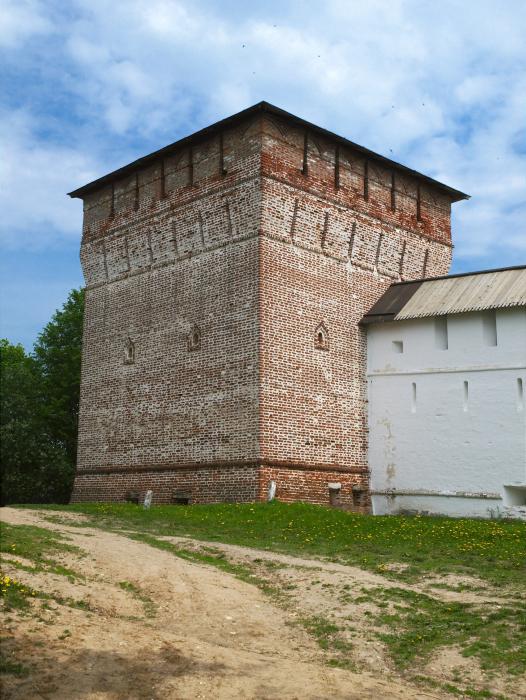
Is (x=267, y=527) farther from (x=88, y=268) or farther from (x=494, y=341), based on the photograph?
(x=88, y=268)

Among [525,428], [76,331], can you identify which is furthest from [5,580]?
[76,331]

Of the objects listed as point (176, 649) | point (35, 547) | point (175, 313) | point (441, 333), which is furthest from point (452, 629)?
point (175, 313)

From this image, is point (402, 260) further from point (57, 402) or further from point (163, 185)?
point (57, 402)

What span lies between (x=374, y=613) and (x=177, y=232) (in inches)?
614


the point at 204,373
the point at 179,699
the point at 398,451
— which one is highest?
the point at 204,373

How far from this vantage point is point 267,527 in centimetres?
1717

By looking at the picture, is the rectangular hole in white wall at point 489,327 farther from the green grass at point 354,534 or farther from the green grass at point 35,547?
the green grass at point 35,547

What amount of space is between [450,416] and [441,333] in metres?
2.31

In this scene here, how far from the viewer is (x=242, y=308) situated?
21.9 meters

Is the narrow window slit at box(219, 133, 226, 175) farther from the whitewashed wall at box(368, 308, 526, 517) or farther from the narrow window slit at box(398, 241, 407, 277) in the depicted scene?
the narrow window slit at box(398, 241, 407, 277)

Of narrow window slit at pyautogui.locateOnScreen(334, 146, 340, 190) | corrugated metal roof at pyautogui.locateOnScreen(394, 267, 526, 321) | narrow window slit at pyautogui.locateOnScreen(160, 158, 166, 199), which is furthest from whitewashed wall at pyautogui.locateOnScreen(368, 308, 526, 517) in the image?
narrow window slit at pyautogui.locateOnScreen(160, 158, 166, 199)

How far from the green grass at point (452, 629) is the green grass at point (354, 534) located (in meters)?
1.47

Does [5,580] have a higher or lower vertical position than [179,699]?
higher

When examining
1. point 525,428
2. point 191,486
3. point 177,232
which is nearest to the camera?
point 525,428
